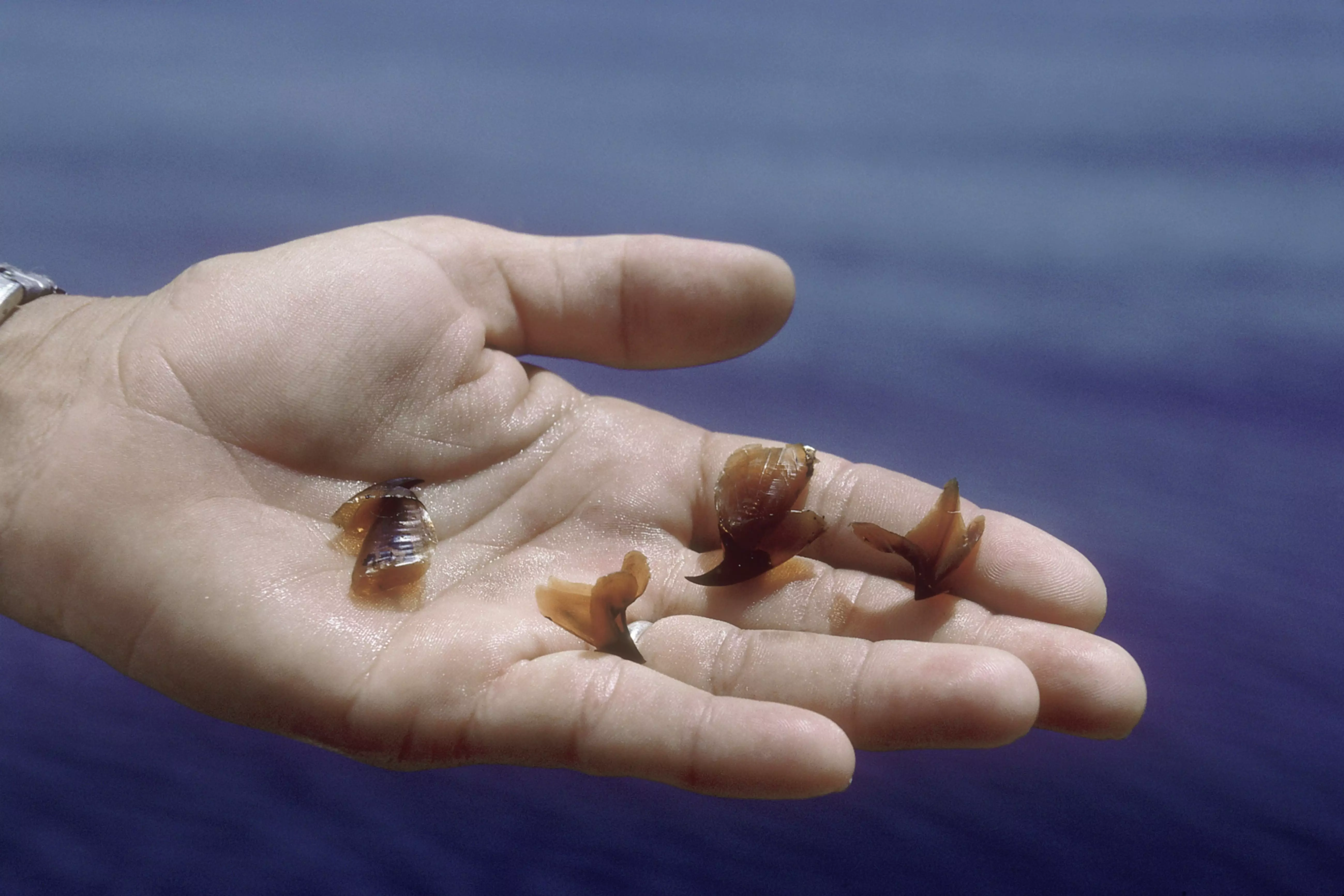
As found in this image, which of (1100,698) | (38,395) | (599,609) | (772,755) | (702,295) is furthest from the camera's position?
(702,295)

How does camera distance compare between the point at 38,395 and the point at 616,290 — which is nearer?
the point at 38,395

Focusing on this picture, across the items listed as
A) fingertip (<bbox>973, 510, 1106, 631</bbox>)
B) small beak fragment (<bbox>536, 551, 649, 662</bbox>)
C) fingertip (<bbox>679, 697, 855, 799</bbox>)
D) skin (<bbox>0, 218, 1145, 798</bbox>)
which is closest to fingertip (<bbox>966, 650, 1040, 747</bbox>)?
skin (<bbox>0, 218, 1145, 798</bbox>)

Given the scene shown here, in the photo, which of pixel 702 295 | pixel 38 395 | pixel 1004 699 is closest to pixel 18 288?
pixel 38 395

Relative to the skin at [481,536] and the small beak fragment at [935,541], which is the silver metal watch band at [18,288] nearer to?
the skin at [481,536]

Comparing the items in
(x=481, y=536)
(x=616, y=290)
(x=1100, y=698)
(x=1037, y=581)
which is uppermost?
(x=616, y=290)

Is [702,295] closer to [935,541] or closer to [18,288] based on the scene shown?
[935,541]

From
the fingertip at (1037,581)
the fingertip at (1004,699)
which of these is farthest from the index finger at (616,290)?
the fingertip at (1004,699)

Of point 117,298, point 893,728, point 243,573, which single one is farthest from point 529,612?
point 117,298
